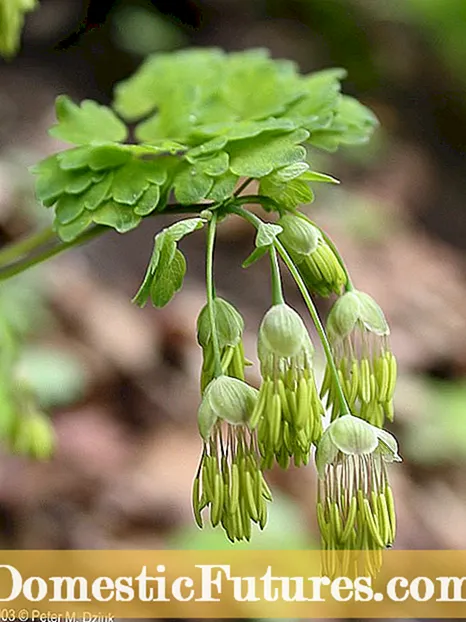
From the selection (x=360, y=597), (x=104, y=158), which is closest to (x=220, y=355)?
(x=104, y=158)

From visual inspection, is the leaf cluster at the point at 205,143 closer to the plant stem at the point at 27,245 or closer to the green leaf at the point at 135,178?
the green leaf at the point at 135,178

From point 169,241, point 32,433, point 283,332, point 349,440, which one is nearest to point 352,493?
point 349,440

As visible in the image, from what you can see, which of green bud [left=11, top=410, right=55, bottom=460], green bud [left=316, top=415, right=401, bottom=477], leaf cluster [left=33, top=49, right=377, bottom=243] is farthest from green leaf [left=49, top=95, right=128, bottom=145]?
green bud [left=11, top=410, right=55, bottom=460]

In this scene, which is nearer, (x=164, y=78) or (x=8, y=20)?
(x=8, y=20)

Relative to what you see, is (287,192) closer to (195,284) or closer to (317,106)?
(317,106)

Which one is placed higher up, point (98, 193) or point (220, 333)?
point (98, 193)

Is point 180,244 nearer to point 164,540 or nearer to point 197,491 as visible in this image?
point 164,540

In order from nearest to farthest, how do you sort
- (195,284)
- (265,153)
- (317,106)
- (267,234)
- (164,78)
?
(267,234)
(265,153)
(317,106)
(164,78)
(195,284)
